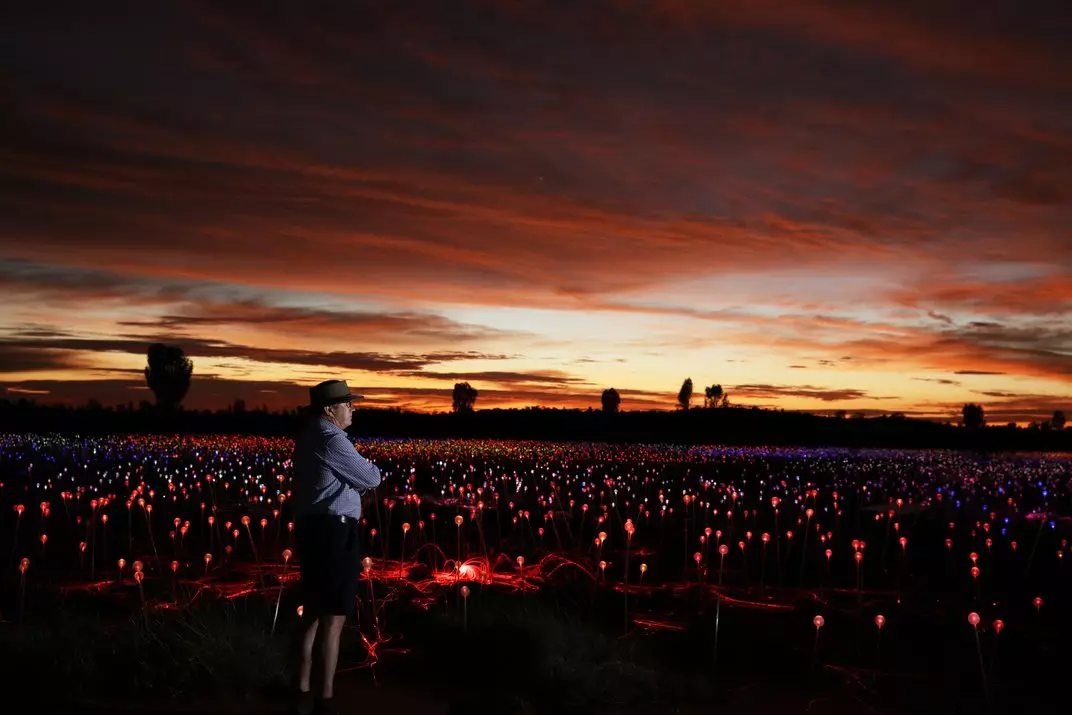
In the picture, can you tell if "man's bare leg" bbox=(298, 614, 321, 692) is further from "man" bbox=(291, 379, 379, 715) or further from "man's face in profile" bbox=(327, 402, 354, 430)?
"man's face in profile" bbox=(327, 402, 354, 430)

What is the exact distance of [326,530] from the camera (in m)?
7.61

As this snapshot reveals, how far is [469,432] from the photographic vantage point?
5494 cm

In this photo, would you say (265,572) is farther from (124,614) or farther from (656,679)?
(656,679)

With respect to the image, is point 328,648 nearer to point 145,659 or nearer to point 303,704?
point 303,704

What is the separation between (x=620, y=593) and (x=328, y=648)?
481 centimetres

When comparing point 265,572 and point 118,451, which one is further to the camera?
point 118,451

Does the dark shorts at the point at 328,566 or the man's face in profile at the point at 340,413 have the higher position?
the man's face in profile at the point at 340,413

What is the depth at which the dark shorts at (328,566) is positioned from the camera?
24.7ft

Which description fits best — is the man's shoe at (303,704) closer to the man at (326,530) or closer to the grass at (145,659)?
the man at (326,530)

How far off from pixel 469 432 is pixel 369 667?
46.0 m

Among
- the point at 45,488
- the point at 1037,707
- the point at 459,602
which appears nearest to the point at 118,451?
the point at 45,488

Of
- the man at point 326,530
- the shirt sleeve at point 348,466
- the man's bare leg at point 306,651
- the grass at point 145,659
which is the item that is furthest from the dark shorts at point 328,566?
the grass at point 145,659

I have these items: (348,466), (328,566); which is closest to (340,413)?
(348,466)

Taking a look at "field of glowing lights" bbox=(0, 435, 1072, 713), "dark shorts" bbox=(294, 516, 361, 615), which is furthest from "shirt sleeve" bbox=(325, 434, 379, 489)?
"field of glowing lights" bbox=(0, 435, 1072, 713)
